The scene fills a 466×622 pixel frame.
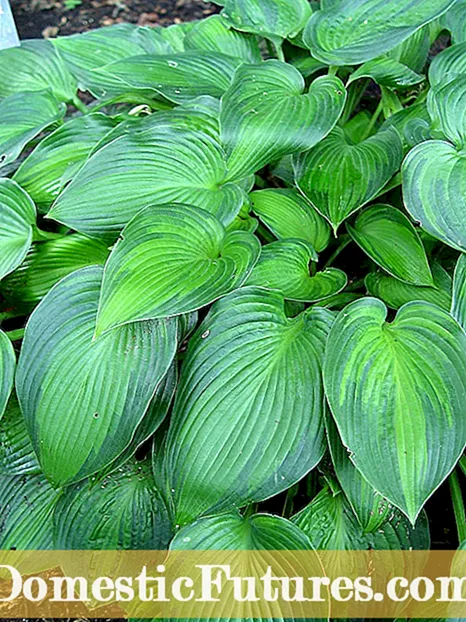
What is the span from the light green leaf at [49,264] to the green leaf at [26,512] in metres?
0.32

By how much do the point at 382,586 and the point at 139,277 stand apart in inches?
25.0

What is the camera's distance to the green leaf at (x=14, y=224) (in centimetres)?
116

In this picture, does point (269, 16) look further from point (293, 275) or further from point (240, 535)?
point (240, 535)

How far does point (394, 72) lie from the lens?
1419 millimetres

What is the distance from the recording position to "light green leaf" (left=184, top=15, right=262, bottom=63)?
1604 millimetres

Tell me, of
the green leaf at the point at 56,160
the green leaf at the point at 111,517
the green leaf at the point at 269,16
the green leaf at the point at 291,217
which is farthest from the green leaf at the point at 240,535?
the green leaf at the point at 269,16

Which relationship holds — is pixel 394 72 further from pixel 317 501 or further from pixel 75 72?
pixel 317 501

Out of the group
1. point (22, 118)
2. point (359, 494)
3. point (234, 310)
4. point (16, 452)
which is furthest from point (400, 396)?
point (22, 118)

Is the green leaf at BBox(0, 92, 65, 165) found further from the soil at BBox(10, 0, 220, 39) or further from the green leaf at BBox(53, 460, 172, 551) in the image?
the soil at BBox(10, 0, 220, 39)

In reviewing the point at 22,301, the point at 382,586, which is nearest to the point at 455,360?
the point at 382,586

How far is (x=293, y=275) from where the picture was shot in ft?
3.88

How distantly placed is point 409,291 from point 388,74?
0.50m

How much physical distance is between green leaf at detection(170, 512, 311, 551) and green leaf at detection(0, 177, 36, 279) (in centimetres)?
51

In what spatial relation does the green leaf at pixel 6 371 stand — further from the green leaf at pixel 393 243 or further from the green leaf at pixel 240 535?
the green leaf at pixel 393 243
